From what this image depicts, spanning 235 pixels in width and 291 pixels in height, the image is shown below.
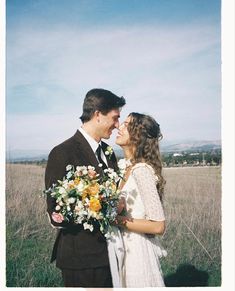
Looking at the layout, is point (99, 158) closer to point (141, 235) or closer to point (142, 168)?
point (142, 168)

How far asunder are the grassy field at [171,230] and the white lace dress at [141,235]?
707 mm

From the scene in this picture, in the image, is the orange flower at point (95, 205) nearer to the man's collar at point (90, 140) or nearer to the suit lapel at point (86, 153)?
the suit lapel at point (86, 153)

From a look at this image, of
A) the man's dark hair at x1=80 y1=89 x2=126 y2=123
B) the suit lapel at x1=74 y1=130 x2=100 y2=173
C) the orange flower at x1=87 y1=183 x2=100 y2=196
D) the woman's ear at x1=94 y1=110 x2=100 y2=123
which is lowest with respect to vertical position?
the orange flower at x1=87 y1=183 x2=100 y2=196

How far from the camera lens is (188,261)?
4.06 m

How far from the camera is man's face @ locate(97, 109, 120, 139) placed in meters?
3.56

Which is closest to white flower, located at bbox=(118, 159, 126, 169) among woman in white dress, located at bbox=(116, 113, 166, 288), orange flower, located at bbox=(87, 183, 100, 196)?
woman in white dress, located at bbox=(116, 113, 166, 288)

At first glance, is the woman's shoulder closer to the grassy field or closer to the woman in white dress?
A: the woman in white dress

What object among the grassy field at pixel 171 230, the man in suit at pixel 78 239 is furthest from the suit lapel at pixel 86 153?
the grassy field at pixel 171 230

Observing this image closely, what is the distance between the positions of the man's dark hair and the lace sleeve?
2.24 ft

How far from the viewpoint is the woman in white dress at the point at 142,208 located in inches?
127

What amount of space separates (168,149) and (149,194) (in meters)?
0.87

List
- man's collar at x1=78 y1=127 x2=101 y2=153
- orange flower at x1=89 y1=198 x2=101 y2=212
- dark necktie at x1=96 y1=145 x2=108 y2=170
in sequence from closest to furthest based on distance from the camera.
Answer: orange flower at x1=89 y1=198 x2=101 y2=212, man's collar at x1=78 y1=127 x2=101 y2=153, dark necktie at x1=96 y1=145 x2=108 y2=170

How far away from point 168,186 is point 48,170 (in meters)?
1.35

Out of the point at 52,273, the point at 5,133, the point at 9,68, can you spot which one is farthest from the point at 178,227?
the point at 9,68
